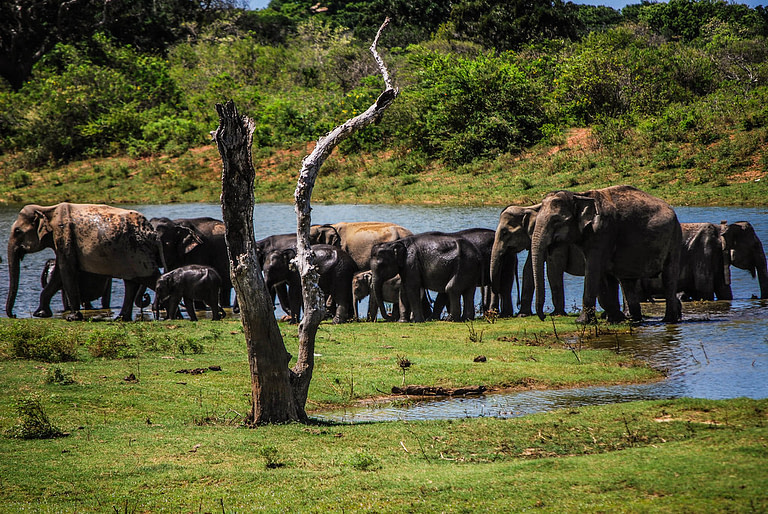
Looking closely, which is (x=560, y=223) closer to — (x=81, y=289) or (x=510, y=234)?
(x=510, y=234)

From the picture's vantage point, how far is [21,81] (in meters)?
54.8

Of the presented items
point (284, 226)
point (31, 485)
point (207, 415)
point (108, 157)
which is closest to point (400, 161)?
point (284, 226)

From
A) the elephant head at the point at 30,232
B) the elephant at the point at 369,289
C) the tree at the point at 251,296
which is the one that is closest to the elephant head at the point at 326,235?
the elephant at the point at 369,289

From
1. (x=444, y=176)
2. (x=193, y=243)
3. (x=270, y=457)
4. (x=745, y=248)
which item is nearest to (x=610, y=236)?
(x=745, y=248)

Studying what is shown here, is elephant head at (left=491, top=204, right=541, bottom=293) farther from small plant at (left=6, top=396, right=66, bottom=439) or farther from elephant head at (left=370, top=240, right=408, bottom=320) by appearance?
small plant at (left=6, top=396, right=66, bottom=439)

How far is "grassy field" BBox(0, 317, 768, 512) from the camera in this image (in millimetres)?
6891

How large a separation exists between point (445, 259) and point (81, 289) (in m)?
8.37

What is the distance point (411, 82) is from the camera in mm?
47938

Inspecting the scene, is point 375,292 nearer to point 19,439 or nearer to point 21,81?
point 19,439

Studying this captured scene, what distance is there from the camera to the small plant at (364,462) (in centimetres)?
780

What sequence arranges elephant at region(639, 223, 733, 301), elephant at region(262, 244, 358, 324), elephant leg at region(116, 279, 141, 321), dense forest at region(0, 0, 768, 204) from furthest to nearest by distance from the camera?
dense forest at region(0, 0, 768, 204), elephant at region(639, 223, 733, 301), elephant leg at region(116, 279, 141, 321), elephant at region(262, 244, 358, 324)

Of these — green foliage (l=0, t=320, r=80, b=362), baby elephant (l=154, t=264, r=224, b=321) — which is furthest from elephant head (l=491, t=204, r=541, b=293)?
green foliage (l=0, t=320, r=80, b=362)

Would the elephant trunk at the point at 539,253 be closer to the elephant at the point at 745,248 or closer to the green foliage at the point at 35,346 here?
the elephant at the point at 745,248

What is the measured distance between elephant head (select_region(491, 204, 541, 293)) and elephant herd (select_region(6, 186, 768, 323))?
1.0 inches
